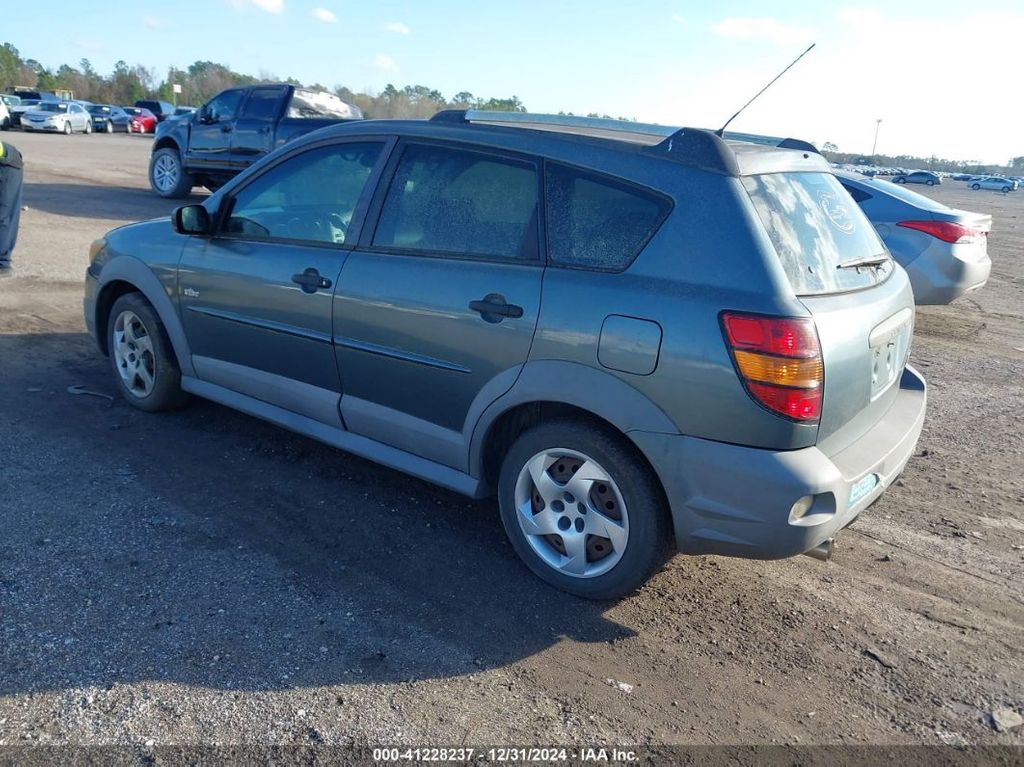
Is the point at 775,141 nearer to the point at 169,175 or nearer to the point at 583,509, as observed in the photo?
the point at 583,509

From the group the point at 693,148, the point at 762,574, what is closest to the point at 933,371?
the point at 762,574

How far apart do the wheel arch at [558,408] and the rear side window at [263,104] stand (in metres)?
12.1

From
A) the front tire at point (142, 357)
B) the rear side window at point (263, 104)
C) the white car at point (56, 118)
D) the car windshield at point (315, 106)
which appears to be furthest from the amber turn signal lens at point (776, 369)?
the white car at point (56, 118)

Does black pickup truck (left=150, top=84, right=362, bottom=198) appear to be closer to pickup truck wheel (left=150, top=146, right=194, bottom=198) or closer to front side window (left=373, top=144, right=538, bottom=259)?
pickup truck wheel (left=150, top=146, right=194, bottom=198)

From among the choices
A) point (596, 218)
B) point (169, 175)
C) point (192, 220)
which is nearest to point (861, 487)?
point (596, 218)

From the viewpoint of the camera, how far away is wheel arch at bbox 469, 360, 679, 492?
3164 mm

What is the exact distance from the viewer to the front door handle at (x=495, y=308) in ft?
11.4

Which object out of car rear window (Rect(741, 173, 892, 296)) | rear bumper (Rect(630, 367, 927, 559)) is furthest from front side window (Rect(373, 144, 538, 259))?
rear bumper (Rect(630, 367, 927, 559))

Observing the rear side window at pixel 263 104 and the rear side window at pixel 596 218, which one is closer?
the rear side window at pixel 596 218

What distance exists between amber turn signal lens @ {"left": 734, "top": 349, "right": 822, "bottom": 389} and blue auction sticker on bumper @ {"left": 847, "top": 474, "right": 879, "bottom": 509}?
53 centimetres

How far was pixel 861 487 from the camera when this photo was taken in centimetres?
326

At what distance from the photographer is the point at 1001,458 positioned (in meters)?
5.32

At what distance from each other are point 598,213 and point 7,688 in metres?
2.74

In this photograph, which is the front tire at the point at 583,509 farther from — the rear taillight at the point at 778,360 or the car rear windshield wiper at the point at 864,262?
the car rear windshield wiper at the point at 864,262
